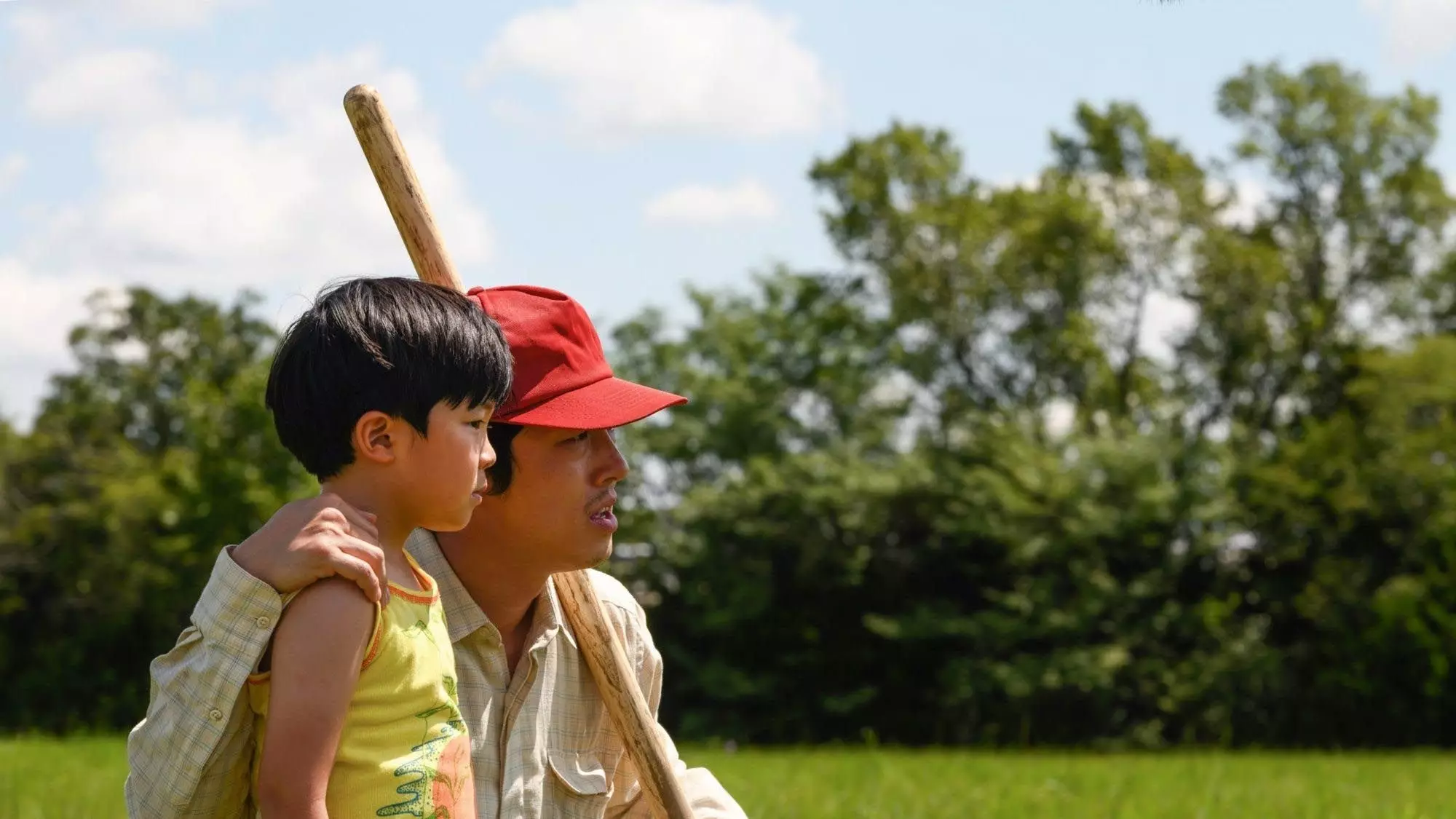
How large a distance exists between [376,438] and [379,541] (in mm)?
147

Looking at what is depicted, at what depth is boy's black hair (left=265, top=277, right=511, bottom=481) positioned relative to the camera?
2.33 metres

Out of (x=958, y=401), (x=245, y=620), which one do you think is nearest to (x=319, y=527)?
(x=245, y=620)

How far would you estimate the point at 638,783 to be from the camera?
130 inches

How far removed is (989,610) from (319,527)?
25058 mm

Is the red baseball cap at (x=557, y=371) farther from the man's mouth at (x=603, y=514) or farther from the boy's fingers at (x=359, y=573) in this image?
the boy's fingers at (x=359, y=573)

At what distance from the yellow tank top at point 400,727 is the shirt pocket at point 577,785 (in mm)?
711

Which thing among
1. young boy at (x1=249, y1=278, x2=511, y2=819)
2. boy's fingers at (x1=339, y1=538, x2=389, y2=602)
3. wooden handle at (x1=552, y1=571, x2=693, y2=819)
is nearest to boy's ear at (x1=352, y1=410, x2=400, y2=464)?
young boy at (x1=249, y1=278, x2=511, y2=819)

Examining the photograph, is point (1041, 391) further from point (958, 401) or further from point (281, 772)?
point (281, 772)

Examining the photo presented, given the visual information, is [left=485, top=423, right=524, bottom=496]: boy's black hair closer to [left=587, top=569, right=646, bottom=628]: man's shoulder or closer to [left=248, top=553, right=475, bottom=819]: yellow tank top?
[left=587, top=569, right=646, bottom=628]: man's shoulder

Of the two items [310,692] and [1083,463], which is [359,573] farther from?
[1083,463]

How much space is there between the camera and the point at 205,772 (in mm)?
2355

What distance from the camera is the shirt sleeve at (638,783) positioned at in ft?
10.9

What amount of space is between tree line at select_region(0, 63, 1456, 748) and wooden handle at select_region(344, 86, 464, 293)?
23525mm

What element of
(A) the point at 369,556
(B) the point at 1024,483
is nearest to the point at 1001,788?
(A) the point at 369,556
